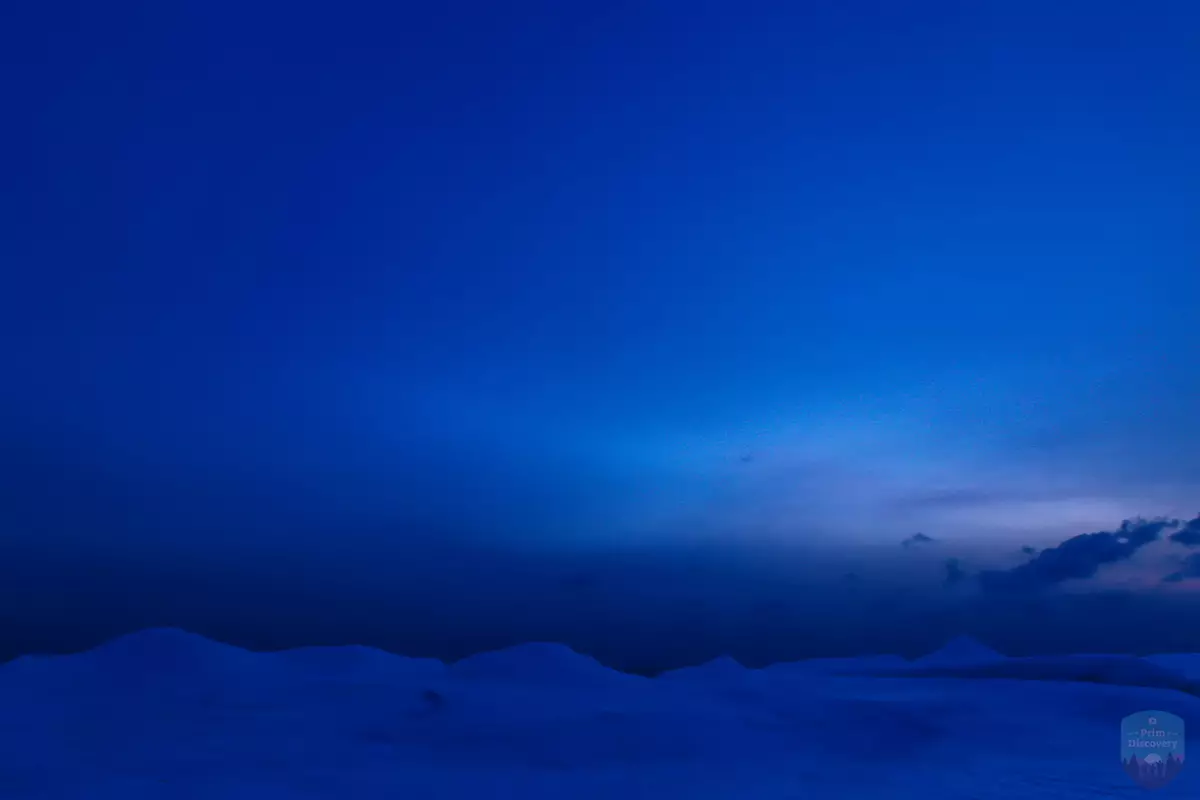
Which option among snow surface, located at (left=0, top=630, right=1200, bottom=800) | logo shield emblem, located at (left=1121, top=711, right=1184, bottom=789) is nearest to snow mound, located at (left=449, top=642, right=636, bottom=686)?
snow surface, located at (left=0, top=630, right=1200, bottom=800)

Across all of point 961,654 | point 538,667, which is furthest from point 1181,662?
point 538,667

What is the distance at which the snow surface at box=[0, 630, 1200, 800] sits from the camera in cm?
1318

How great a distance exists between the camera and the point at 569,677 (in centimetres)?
2494

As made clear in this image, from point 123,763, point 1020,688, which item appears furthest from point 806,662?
point 123,763

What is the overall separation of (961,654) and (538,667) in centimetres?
1783

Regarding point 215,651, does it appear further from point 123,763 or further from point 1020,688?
point 1020,688

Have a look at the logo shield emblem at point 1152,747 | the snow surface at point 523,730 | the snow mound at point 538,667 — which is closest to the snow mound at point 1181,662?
the snow surface at point 523,730

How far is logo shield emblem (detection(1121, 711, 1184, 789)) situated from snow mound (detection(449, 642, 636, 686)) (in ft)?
42.5

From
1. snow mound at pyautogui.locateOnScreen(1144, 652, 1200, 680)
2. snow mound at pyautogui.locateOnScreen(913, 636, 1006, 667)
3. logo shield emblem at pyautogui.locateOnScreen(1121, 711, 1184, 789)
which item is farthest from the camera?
snow mound at pyautogui.locateOnScreen(913, 636, 1006, 667)

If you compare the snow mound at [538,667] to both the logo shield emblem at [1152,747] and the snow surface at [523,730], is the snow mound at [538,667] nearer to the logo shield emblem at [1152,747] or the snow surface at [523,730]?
the snow surface at [523,730]

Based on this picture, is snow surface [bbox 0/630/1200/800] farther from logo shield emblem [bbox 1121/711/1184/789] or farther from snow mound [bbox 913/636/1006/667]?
snow mound [bbox 913/636/1006/667]

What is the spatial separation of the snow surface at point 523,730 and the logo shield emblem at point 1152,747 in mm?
302

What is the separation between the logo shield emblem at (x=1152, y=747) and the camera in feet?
44.3

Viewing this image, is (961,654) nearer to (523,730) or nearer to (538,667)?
(538,667)
